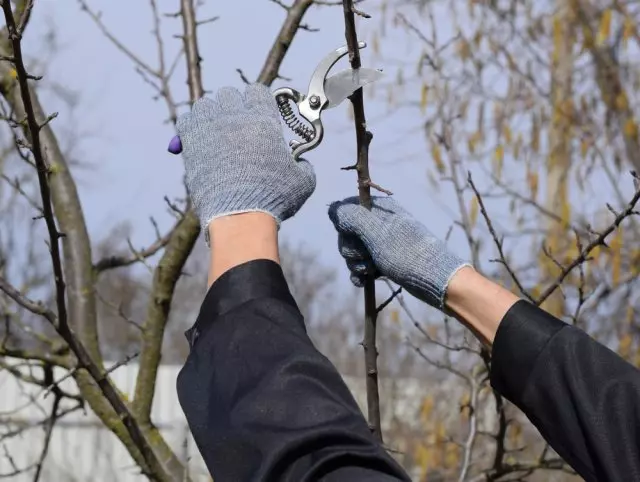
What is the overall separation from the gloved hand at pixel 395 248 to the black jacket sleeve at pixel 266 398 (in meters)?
0.42

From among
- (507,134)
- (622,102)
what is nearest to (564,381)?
(507,134)

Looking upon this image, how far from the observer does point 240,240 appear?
1.29 meters

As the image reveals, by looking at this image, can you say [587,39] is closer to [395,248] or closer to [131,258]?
[131,258]

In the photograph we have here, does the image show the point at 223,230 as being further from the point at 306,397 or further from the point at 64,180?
the point at 64,180

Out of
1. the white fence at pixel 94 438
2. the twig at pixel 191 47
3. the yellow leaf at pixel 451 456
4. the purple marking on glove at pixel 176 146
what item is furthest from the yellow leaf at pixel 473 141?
the purple marking on glove at pixel 176 146

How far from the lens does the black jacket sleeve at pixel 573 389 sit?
1.33 metres

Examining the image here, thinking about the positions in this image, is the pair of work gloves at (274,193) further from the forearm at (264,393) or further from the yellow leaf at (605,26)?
the yellow leaf at (605,26)

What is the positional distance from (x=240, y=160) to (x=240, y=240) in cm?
21

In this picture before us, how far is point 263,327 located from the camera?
1.16 meters

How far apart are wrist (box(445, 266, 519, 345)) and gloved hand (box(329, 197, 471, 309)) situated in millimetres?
15

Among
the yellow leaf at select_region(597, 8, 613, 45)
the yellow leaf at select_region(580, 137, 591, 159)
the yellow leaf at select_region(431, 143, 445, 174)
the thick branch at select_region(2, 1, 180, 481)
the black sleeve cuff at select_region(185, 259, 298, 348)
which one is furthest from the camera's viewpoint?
the yellow leaf at select_region(580, 137, 591, 159)

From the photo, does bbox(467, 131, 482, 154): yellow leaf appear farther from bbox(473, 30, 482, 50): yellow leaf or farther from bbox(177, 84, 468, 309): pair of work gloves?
bbox(177, 84, 468, 309): pair of work gloves

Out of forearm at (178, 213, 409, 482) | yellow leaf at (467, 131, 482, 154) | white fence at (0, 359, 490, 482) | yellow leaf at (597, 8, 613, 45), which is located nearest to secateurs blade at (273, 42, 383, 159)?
forearm at (178, 213, 409, 482)

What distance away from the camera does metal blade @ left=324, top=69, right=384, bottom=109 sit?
1.63 meters
